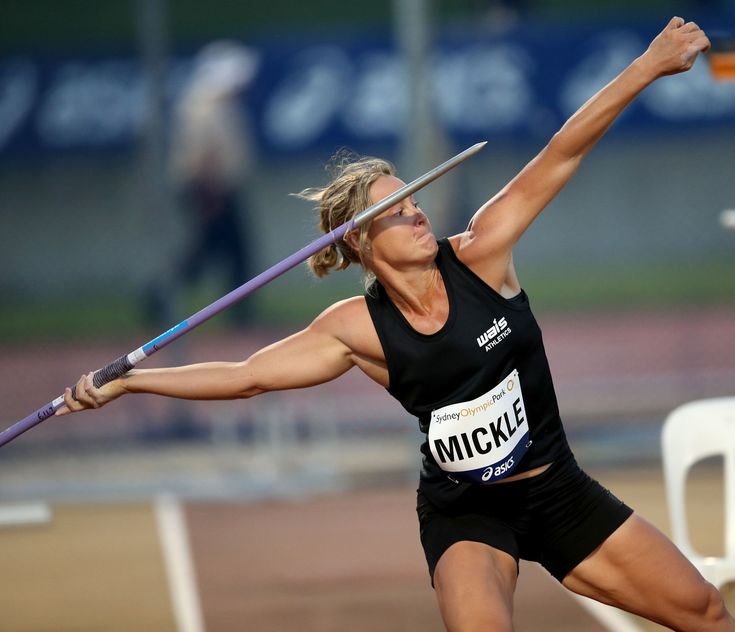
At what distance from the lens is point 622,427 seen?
379 inches

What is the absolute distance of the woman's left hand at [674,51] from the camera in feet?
12.9

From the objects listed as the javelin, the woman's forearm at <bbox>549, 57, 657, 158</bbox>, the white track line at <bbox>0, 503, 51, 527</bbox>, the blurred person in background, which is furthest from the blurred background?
the woman's forearm at <bbox>549, 57, 657, 158</bbox>

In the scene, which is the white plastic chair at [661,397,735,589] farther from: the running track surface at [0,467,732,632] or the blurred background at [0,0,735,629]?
the blurred background at [0,0,735,629]

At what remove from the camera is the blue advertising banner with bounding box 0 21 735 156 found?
366 inches

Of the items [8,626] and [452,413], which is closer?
[452,413]

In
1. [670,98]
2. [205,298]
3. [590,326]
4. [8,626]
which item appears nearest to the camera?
[8,626]

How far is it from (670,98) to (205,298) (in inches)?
186

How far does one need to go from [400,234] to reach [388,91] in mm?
5694

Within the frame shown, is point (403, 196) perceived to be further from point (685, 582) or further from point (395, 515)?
point (395, 515)

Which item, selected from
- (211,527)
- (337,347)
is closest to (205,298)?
(211,527)

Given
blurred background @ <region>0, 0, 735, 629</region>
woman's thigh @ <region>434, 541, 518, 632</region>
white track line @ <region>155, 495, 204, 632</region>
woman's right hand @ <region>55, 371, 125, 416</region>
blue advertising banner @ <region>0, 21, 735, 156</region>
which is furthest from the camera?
blue advertising banner @ <region>0, 21, 735, 156</region>

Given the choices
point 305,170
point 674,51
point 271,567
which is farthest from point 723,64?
point 305,170

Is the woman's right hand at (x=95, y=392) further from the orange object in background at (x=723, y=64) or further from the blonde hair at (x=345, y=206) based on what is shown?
the orange object in background at (x=723, y=64)

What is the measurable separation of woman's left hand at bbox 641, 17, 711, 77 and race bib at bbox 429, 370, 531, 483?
0.98 meters
